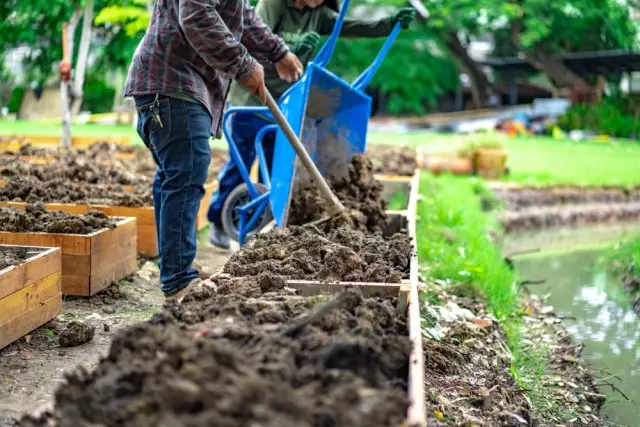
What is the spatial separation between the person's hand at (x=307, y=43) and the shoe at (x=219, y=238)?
61.6 inches

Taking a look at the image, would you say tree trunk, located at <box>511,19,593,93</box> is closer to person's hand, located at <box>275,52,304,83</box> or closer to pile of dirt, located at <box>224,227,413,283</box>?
person's hand, located at <box>275,52,304,83</box>

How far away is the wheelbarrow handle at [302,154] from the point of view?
443 cm

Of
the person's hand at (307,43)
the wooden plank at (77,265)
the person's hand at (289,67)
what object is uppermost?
the person's hand at (307,43)

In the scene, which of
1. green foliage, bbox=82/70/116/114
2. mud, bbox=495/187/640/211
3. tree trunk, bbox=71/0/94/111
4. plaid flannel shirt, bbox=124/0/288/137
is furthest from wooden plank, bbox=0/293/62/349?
green foliage, bbox=82/70/116/114

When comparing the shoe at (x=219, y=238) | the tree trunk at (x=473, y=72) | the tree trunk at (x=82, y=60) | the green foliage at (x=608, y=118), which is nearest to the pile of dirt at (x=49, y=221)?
the shoe at (x=219, y=238)

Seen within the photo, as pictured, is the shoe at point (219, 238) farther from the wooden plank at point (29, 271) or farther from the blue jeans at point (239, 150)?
the wooden plank at point (29, 271)

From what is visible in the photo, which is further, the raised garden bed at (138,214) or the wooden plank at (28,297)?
the raised garden bed at (138,214)

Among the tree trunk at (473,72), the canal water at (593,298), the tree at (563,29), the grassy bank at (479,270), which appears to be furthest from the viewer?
the tree trunk at (473,72)

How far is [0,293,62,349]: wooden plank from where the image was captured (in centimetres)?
395

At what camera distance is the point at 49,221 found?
5090 millimetres

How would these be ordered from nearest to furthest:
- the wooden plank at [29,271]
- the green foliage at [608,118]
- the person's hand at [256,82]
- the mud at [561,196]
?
the wooden plank at [29,271], the person's hand at [256,82], the mud at [561,196], the green foliage at [608,118]

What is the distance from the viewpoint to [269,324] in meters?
2.87

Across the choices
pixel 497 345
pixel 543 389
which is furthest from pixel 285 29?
pixel 543 389

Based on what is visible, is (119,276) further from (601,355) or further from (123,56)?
(123,56)
